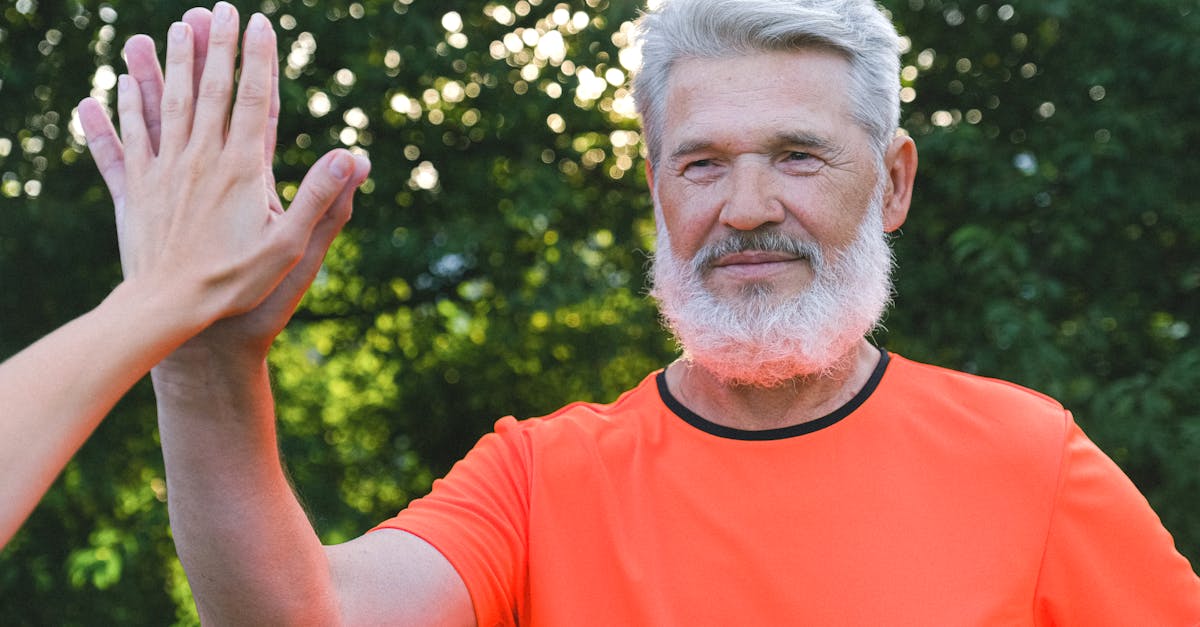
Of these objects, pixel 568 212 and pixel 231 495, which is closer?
pixel 231 495

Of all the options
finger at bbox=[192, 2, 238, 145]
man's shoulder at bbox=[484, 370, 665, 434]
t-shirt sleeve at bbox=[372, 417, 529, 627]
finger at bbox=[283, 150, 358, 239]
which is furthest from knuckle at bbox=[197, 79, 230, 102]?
man's shoulder at bbox=[484, 370, 665, 434]

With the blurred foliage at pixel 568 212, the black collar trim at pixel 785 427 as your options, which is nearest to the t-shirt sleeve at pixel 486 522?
the black collar trim at pixel 785 427

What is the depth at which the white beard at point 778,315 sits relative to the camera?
2.17 metres

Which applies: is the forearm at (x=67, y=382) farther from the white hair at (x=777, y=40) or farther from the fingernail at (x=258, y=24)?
the white hair at (x=777, y=40)

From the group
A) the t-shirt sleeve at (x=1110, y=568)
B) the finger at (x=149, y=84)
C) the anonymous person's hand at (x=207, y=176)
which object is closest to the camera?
the anonymous person's hand at (x=207, y=176)

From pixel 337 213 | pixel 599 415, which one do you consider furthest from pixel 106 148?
pixel 599 415

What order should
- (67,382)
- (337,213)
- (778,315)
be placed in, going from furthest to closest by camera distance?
(778,315) → (337,213) → (67,382)

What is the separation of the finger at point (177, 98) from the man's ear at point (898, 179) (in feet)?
4.96

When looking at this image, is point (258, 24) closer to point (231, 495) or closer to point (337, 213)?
point (337, 213)

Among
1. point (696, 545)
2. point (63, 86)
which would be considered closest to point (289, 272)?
point (696, 545)

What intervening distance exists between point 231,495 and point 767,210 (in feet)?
3.63

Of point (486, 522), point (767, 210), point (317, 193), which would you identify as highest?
point (317, 193)

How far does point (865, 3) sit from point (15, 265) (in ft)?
14.0

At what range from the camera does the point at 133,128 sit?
1.34 m
